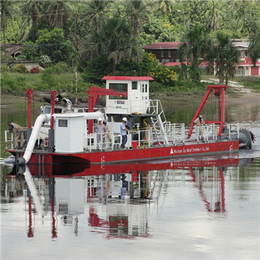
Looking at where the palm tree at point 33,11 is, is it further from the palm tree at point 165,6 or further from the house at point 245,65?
the palm tree at point 165,6

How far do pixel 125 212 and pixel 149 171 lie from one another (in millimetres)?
10496

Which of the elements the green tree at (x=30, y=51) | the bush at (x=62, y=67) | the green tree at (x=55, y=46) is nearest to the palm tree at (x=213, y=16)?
the green tree at (x=55, y=46)

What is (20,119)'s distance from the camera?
7225 centimetres

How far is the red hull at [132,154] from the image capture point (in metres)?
39.8

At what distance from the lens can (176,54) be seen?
131000mm

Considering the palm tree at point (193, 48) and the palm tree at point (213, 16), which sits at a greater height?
the palm tree at point (213, 16)

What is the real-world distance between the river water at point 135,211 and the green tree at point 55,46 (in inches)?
2748

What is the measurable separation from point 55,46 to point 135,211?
274ft

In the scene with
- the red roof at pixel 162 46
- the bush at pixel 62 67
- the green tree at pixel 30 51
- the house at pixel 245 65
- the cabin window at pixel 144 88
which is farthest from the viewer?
Result: the red roof at pixel 162 46

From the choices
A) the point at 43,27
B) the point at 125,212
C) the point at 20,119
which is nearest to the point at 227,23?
the point at 43,27

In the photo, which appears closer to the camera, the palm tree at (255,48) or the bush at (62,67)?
the bush at (62,67)

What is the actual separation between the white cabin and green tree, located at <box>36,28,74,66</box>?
2659 inches

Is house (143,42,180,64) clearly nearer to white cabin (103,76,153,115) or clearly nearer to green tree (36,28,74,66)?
green tree (36,28,74,66)

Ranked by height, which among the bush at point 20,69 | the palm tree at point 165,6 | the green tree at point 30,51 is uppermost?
the palm tree at point 165,6
